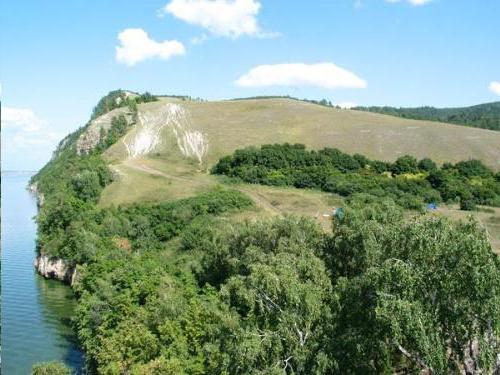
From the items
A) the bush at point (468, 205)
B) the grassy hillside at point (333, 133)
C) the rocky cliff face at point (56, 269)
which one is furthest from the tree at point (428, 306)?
the grassy hillside at point (333, 133)

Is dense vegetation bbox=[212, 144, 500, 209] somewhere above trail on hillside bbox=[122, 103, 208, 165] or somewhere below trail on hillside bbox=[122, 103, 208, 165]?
below

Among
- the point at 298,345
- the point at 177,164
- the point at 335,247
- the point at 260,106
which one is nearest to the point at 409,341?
the point at 298,345

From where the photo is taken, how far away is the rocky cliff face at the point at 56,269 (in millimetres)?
66938

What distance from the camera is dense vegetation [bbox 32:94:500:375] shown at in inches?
844

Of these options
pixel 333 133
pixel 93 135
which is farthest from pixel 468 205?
pixel 93 135

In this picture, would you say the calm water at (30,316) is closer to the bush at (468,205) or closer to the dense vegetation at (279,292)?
the dense vegetation at (279,292)

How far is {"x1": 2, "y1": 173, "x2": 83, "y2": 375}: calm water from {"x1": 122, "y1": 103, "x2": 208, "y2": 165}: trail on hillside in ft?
133

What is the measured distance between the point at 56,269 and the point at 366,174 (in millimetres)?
50996

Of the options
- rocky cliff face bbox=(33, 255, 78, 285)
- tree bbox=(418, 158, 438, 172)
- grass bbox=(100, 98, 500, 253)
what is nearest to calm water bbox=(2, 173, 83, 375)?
rocky cliff face bbox=(33, 255, 78, 285)

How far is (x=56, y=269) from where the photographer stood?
68.8 metres

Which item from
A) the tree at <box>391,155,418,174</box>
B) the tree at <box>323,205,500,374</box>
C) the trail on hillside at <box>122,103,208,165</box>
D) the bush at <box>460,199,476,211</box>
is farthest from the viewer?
the trail on hillside at <box>122,103,208,165</box>

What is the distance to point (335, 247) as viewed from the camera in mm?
40469

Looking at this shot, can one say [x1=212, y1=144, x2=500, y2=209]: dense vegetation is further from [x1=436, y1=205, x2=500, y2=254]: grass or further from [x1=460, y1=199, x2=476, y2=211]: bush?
[x1=436, y1=205, x2=500, y2=254]: grass

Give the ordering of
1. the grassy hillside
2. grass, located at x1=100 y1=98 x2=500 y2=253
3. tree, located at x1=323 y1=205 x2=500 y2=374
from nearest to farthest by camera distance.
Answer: tree, located at x1=323 y1=205 x2=500 y2=374
grass, located at x1=100 y1=98 x2=500 y2=253
the grassy hillside
